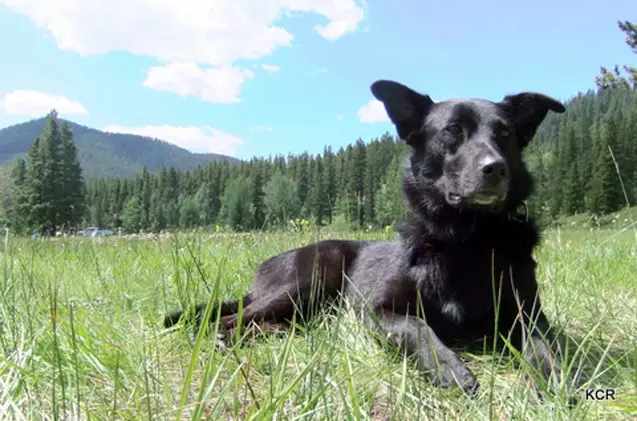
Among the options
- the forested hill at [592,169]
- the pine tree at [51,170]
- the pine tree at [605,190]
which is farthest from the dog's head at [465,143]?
the pine tree at [605,190]

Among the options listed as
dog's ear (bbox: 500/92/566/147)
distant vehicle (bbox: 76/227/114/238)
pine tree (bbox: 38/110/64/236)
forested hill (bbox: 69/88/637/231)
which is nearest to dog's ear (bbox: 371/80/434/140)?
dog's ear (bbox: 500/92/566/147)

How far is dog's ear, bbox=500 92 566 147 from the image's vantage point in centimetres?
303

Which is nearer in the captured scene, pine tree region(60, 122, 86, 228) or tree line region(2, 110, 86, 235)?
tree line region(2, 110, 86, 235)

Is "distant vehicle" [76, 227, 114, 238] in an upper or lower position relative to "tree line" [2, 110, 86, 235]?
lower

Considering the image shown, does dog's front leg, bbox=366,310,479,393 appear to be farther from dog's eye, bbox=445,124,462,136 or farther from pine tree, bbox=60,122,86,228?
pine tree, bbox=60,122,86,228

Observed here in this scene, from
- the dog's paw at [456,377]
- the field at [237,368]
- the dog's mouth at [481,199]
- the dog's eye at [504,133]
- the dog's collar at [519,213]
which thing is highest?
the dog's eye at [504,133]

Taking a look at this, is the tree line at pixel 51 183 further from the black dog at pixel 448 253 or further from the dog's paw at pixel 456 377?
the dog's paw at pixel 456 377

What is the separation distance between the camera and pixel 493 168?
7.96ft

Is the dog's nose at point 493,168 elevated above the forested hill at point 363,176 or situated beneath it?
situated beneath

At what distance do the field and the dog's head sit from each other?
68cm

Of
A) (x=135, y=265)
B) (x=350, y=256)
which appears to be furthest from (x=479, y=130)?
(x=135, y=265)

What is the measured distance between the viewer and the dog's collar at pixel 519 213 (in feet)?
8.78

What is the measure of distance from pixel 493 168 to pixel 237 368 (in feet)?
6.03

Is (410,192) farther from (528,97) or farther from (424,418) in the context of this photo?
(424,418)
